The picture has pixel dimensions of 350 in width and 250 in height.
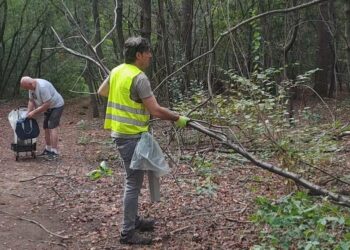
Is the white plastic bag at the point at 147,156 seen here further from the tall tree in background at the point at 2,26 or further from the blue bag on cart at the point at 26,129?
the tall tree in background at the point at 2,26

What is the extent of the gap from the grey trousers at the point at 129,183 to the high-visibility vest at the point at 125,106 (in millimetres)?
123

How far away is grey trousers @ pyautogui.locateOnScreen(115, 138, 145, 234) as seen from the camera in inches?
182

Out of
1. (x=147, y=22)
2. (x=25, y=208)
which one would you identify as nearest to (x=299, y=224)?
(x=25, y=208)

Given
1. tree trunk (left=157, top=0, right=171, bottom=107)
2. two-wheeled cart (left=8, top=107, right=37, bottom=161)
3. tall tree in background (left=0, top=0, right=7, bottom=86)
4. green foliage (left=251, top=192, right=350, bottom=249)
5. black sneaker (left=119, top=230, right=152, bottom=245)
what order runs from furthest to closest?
tall tree in background (left=0, top=0, right=7, bottom=86)
tree trunk (left=157, top=0, right=171, bottom=107)
two-wheeled cart (left=8, top=107, right=37, bottom=161)
black sneaker (left=119, top=230, right=152, bottom=245)
green foliage (left=251, top=192, right=350, bottom=249)

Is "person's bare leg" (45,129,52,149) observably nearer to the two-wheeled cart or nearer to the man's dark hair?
the two-wheeled cart

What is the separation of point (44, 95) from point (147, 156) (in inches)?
183

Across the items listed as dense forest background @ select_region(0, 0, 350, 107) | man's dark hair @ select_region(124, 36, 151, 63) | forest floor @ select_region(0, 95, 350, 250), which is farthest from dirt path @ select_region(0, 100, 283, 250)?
dense forest background @ select_region(0, 0, 350, 107)

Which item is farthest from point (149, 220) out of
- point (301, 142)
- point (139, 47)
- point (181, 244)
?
point (301, 142)

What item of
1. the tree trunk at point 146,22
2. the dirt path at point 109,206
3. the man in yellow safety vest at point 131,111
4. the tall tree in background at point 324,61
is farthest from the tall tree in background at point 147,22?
the tall tree in background at point 324,61

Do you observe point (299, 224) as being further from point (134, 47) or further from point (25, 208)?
point (25, 208)

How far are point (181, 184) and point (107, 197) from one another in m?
1.00

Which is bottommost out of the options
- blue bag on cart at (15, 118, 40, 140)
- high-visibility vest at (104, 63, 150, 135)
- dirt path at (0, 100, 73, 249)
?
dirt path at (0, 100, 73, 249)

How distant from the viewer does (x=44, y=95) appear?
28.1 ft

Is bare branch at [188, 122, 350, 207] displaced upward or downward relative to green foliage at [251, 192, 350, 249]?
upward
